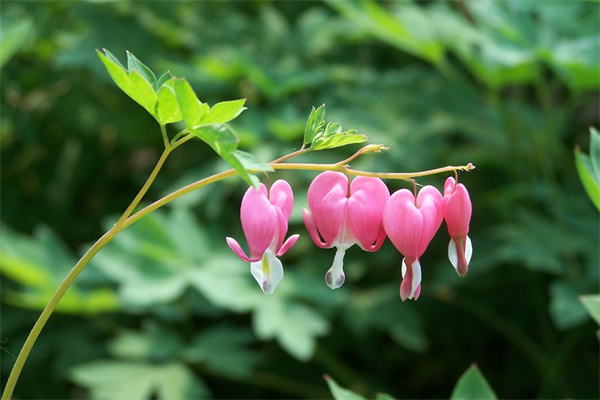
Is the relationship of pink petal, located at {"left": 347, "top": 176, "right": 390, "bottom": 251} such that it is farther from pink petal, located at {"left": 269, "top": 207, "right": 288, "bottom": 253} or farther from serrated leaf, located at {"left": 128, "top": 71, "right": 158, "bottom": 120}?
serrated leaf, located at {"left": 128, "top": 71, "right": 158, "bottom": 120}

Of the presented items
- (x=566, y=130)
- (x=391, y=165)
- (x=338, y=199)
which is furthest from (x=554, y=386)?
(x=338, y=199)

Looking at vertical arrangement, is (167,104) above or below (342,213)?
above

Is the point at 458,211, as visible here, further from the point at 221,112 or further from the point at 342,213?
the point at 221,112

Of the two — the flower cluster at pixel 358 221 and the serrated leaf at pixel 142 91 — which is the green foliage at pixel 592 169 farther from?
the serrated leaf at pixel 142 91

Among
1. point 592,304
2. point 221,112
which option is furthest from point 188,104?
point 592,304

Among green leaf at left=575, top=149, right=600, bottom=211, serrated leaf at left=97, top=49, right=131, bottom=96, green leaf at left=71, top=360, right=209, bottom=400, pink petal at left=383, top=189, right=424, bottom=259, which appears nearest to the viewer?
serrated leaf at left=97, top=49, right=131, bottom=96

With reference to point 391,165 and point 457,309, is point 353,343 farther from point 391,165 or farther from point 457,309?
point 391,165

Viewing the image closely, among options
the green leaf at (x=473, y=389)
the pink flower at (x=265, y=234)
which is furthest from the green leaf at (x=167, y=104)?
the green leaf at (x=473, y=389)

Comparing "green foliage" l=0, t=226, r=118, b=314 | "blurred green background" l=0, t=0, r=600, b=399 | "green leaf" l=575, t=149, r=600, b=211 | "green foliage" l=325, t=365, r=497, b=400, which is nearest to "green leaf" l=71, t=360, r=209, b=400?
"blurred green background" l=0, t=0, r=600, b=399
